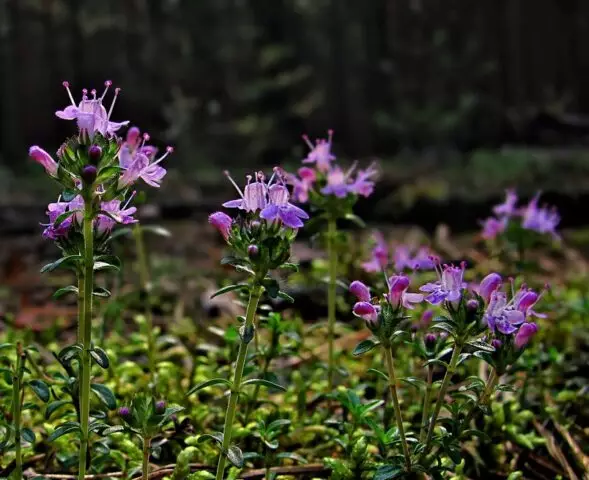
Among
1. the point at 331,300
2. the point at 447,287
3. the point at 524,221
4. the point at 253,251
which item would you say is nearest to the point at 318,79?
the point at 524,221

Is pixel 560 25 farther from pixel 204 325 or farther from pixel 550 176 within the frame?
pixel 204 325

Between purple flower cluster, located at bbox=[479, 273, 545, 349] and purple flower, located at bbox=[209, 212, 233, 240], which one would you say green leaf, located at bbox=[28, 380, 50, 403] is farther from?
purple flower cluster, located at bbox=[479, 273, 545, 349]

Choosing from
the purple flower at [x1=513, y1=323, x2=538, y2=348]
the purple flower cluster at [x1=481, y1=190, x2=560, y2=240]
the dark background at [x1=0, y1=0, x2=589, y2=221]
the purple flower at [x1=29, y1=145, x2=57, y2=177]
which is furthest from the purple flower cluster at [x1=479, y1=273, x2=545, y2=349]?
the dark background at [x1=0, y1=0, x2=589, y2=221]

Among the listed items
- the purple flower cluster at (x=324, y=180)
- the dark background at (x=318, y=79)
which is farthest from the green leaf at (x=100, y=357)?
the dark background at (x=318, y=79)

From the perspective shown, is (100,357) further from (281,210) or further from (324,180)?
(324,180)

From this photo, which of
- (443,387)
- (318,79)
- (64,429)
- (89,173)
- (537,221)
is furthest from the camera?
(318,79)

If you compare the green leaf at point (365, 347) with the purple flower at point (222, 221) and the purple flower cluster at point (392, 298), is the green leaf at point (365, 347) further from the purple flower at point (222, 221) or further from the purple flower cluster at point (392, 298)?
the purple flower at point (222, 221)

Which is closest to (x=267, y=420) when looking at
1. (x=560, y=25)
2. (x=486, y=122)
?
(x=486, y=122)
